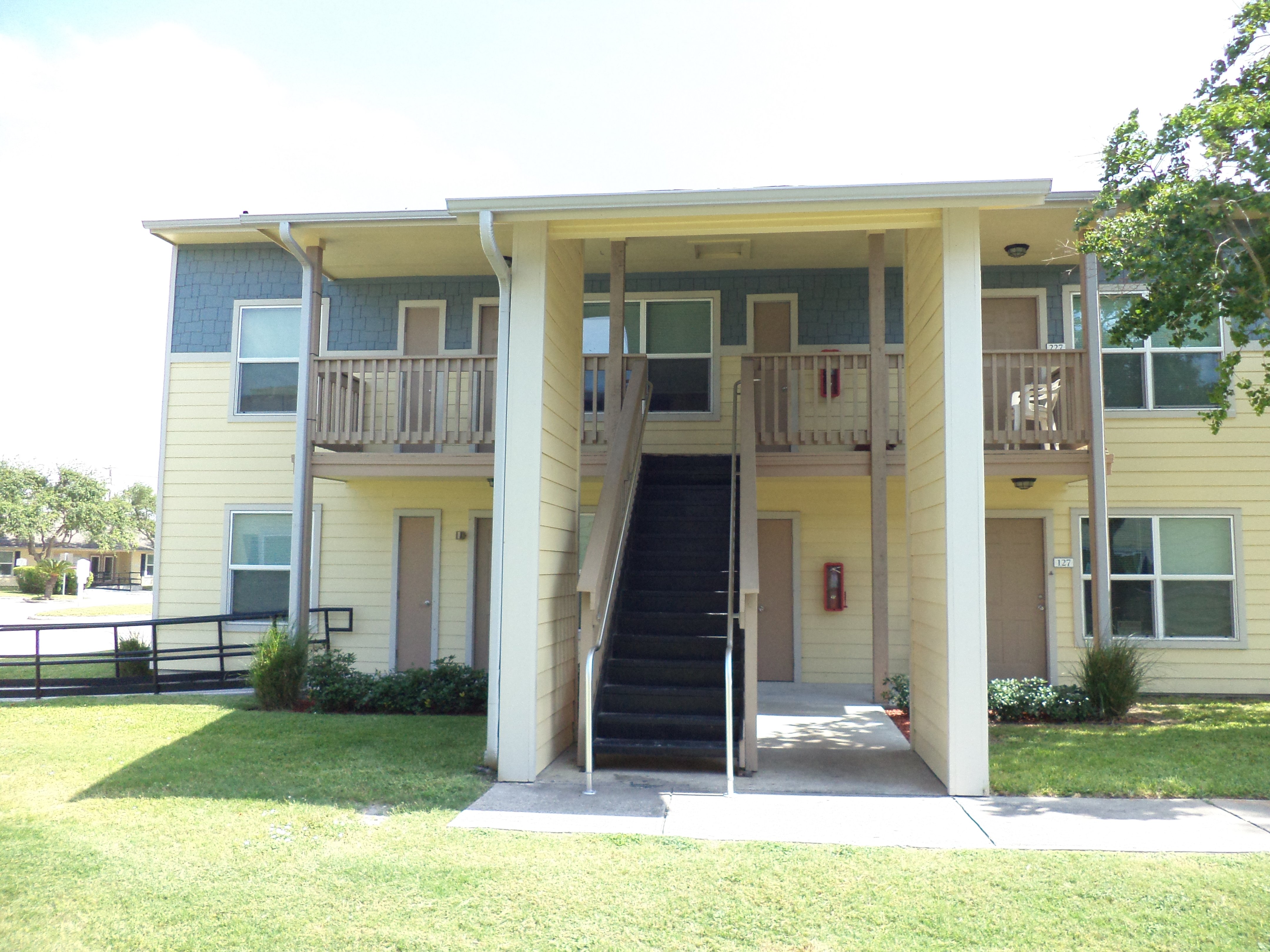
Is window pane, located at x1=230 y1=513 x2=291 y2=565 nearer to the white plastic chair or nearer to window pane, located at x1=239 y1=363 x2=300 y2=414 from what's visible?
window pane, located at x1=239 y1=363 x2=300 y2=414

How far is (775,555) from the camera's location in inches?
428

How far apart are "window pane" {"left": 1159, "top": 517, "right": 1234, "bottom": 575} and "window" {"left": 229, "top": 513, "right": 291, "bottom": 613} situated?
10448mm

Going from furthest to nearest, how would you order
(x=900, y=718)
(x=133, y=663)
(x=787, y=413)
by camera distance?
(x=133, y=663) → (x=787, y=413) → (x=900, y=718)

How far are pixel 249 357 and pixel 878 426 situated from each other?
811cm

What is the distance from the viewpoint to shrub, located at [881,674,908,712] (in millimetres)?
8414

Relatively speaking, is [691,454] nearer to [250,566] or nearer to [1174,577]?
[1174,577]

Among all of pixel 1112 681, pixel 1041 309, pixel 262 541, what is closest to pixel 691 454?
pixel 1041 309

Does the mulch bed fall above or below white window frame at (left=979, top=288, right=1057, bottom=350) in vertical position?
below

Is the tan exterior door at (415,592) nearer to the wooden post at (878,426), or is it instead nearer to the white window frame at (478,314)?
the white window frame at (478,314)

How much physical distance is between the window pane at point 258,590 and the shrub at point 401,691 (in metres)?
2.79

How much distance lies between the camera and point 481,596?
37.1 ft

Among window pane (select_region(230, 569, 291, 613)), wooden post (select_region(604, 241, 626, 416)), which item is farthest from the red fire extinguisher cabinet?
window pane (select_region(230, 569, 291, 613))

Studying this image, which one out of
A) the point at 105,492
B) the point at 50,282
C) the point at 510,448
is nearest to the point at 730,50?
the point at 510,448

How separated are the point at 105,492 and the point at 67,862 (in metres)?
60.4
